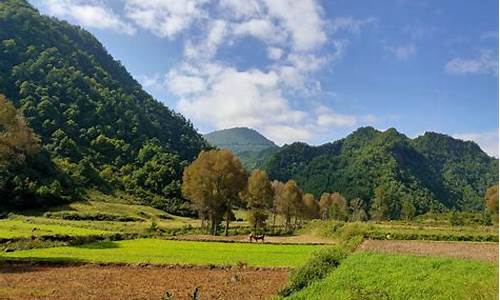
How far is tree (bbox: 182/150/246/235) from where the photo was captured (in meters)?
81.1

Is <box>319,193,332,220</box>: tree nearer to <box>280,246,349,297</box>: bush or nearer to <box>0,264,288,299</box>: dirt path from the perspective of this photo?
<box>0,264,288,299</box>: dirt path

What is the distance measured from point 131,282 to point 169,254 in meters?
15.9

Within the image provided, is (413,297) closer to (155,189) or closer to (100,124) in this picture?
(155,189)

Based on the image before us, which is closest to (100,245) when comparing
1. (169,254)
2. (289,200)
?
(169,254)

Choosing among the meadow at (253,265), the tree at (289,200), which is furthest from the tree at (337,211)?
the meadow at (253,265)

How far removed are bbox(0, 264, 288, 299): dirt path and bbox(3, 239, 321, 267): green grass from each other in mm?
3620

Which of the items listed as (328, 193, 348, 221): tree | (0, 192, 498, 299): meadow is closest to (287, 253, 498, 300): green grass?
(0, 192, 498, 299): meadow

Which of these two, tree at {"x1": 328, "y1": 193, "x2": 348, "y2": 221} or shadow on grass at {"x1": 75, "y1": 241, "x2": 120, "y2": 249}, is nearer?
shadow on grass at {"x1": 75, "y1": 241, "x2": 120, "y2": 249}

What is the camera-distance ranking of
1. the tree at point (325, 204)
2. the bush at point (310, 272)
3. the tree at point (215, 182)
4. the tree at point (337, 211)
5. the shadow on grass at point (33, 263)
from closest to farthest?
1. the bush at point (310, 272)
2. the shadow on grass at point (33, 263)
3. the tree at point (215, 182)
4. the tree at point (337, 211)
5. the tree at point (325, 204)

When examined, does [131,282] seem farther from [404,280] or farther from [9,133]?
[9,133]

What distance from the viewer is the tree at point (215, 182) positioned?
81.1 m

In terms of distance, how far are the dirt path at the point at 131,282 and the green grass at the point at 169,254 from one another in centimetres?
362

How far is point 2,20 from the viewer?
19988 centimetres

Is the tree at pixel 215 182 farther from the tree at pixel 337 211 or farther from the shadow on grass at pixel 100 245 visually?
the tree at pixel 337 211
